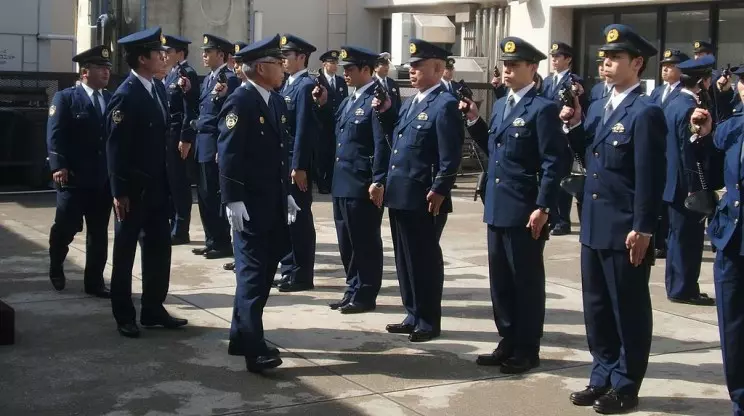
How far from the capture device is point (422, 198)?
675 centimetres

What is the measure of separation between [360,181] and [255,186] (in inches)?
63.9

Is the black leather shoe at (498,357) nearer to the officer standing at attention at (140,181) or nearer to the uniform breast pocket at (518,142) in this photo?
the uniform breast pocket at (518,142)

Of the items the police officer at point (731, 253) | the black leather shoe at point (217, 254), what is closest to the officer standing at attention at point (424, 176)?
the police officer at point (731, 253)

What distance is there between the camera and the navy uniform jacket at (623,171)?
524 cm

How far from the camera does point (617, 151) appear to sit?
537 centimetres

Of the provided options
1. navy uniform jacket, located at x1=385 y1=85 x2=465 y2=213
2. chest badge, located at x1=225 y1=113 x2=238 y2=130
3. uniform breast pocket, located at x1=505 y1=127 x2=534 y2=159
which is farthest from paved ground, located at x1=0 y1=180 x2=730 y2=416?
chest badge, located at x1=225 y1=113 x2=238 y2=130

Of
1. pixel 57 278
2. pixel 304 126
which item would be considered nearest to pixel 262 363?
pixel 304 126

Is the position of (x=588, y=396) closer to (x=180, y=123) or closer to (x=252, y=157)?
(x=252, y=157)

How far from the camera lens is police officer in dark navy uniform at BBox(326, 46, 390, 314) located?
25.0ft

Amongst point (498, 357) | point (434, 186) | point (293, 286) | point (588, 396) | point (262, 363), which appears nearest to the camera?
point (588, 396)

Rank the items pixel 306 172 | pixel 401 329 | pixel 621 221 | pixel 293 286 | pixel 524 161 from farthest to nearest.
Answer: pixel 293 286 → pixel 306 172 → pixel 401 329 → pixel 524 161 → pixel 621 221

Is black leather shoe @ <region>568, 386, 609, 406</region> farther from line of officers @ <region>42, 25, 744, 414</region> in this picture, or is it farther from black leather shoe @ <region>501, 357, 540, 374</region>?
black leather shoe @ <region>501, 357, 540, 374</region>

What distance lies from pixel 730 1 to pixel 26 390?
43.5 feet

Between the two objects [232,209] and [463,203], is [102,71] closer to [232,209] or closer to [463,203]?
[232,209]
